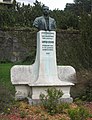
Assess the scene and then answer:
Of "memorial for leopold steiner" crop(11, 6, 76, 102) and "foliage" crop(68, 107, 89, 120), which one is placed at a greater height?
"memorial for leopold steiner" crop(11, 6, 76, 102)

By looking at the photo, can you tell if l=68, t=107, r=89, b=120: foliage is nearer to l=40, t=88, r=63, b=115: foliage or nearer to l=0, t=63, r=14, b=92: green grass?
l=40, t=88, r=63, b=115: foliage

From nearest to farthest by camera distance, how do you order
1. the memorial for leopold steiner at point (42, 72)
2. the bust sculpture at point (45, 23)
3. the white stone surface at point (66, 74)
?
1. the memorial for leopold steiner at point (42, 72)
2. the bust sculpture at point (45, 23)
3. the white stone surface at point (66, 74)

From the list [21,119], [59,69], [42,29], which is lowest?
[21,119]

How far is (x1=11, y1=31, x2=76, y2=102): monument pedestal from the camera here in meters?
11.1

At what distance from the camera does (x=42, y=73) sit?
11172mm

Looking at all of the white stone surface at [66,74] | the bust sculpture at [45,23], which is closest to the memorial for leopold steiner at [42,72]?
the bust sculpture at [45,23]

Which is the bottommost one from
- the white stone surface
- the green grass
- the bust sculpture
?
the green grass

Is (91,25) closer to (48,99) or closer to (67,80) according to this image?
(67,80)

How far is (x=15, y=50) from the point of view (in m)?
26.1

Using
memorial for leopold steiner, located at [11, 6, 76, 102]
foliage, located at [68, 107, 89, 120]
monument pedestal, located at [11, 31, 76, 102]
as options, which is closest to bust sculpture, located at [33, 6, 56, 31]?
memorial for leopold steiner, located at [11, 6, 76, 102]

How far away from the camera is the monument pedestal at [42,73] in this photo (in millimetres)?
11117

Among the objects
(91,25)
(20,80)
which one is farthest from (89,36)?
(20,80)

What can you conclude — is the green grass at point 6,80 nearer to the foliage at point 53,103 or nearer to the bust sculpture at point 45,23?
the foliage at point 53,103

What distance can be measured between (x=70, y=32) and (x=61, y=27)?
2414 millimetres
